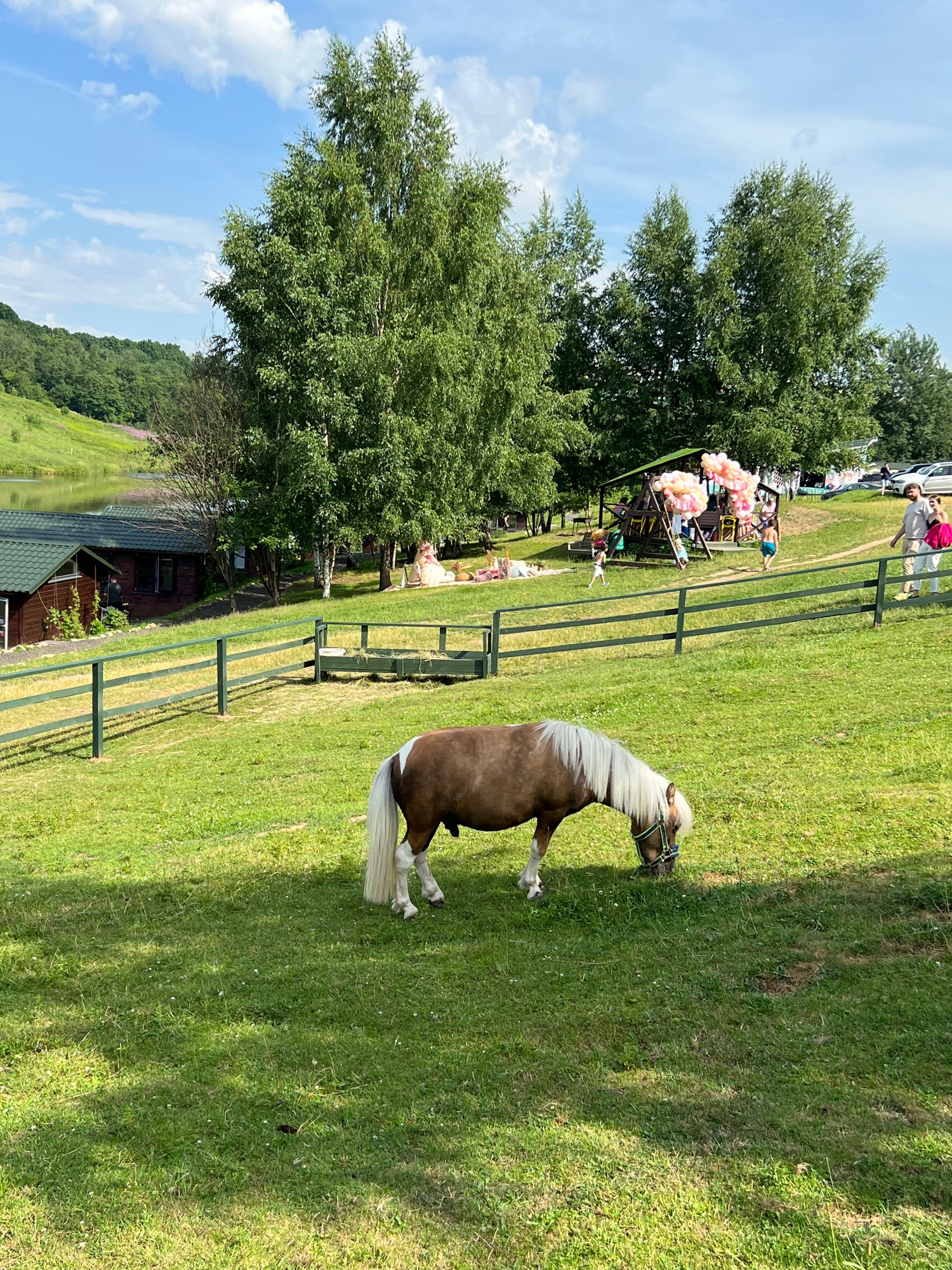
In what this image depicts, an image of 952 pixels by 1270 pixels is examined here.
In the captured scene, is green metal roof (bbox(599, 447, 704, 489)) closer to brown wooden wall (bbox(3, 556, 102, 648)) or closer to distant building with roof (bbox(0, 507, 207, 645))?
distant building with roof (bbox(0, 507, 207, 645))

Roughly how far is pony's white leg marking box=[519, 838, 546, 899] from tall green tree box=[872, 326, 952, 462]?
69150 millimetres

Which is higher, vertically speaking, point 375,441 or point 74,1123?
point 375,441

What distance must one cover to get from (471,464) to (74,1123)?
30619 mm

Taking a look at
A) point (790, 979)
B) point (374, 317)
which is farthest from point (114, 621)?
point (790, 979)

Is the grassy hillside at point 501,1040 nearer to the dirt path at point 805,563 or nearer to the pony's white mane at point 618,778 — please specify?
the pony's white mane at point 618,778

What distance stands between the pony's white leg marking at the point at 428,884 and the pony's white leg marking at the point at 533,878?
2.23 feet

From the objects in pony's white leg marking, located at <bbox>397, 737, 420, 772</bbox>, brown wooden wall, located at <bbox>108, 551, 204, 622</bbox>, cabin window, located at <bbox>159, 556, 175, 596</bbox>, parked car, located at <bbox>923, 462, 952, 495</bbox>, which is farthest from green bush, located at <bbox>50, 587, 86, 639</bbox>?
parked car, located at <bbox>923, 462, 952, 495</bbox>

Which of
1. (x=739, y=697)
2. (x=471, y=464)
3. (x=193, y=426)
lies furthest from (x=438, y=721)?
(x=193, y=426)

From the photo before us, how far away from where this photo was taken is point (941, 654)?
13.6 m

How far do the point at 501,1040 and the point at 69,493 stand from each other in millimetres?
98450

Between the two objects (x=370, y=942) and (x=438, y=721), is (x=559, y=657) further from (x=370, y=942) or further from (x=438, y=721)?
(x=370, y=942)

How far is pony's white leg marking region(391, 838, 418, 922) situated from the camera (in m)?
6.96

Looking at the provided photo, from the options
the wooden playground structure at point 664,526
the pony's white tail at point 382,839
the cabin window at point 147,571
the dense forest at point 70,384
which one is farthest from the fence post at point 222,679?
the dense forest at point 70,384

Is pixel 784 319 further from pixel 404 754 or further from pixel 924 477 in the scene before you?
pixel 404 754
